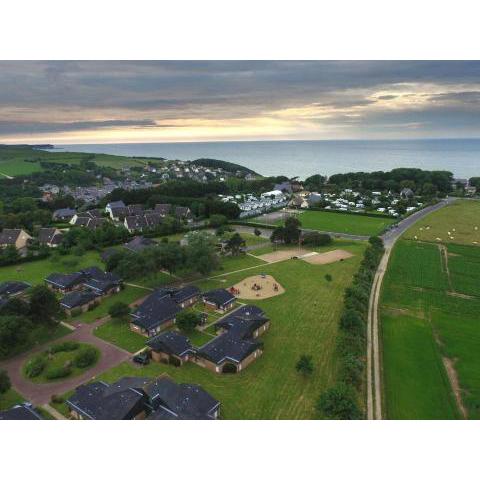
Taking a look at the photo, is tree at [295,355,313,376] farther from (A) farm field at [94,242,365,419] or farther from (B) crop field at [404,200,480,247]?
(B) crop field at [404,200,480,247]

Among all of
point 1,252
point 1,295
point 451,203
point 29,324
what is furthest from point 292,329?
point 451,203

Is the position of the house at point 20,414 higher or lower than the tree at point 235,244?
lower

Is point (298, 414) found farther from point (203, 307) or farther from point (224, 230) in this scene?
point (224, 230)

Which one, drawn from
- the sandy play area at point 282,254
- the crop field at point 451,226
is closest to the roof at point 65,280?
the sandy play area at point 282,254

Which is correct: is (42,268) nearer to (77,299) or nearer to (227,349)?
(77,299)

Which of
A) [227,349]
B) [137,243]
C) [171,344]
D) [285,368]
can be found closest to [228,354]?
[227,349]

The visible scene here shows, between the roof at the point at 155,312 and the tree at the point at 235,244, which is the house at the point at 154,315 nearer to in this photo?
the roof at the point at 155,312
